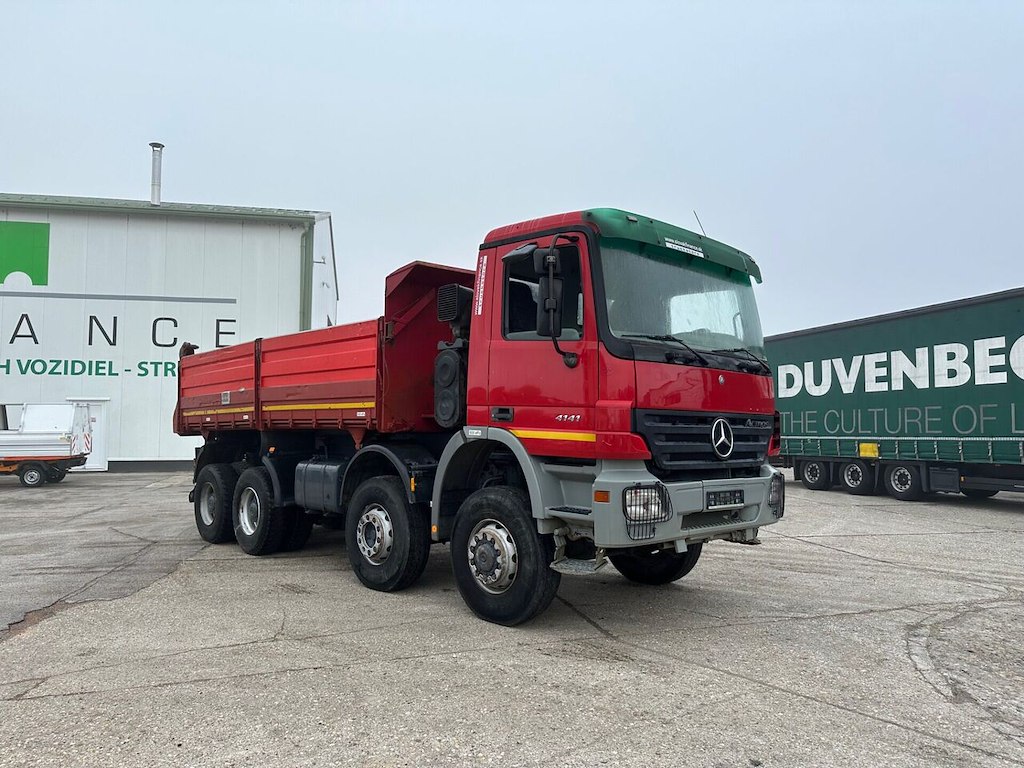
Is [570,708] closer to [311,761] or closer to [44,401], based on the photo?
[311,761]

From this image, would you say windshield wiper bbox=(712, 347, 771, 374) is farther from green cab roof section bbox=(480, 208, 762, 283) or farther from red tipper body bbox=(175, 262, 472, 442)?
red tipper body bbox=(175, 262, 472, 442)

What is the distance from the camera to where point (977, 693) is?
13.1ft

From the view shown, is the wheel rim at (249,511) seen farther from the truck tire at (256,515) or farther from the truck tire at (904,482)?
the truck tire at (904,482)

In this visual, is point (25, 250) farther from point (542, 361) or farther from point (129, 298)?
point (542, 361)

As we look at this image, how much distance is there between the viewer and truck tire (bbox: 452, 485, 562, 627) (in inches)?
195

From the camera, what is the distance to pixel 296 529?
27.2ft

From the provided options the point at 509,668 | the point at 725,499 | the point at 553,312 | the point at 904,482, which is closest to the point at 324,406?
the point at 553,312

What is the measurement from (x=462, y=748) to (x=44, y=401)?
81.2 feet

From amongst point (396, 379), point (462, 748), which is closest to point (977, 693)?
point (462, 748)

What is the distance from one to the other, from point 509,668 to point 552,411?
1.65m

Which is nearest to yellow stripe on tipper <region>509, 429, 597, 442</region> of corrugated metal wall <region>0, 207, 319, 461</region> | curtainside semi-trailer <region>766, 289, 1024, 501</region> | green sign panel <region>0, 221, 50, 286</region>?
curtainside semi-trailer <region>766, 289, 1024, 501</region>

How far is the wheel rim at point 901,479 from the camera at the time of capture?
14.4m

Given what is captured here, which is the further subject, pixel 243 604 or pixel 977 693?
pixel 243 604

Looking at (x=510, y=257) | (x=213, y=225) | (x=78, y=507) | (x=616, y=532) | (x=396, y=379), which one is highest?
(x=213, y=225)
